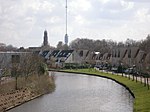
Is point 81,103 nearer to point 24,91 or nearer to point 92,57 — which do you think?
point 24,91

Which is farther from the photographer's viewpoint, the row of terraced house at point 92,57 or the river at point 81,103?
the row of terraced house at point 92,57

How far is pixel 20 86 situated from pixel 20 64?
6526 mm

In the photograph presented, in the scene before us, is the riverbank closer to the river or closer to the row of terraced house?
the river

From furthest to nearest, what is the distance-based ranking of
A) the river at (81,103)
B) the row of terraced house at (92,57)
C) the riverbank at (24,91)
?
the row of terraced house at (92,57) < the riverbank at (24,91) < the river at (81,103)

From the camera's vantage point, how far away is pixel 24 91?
127 ft

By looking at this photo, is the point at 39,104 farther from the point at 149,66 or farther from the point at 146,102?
the point at 149,66

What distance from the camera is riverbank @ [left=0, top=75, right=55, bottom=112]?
32.8m

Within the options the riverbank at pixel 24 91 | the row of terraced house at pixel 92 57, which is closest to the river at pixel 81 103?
the riverbank at pixel 24 91

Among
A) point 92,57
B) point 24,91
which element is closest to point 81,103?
point 24,91

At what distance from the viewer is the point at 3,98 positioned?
107 feet

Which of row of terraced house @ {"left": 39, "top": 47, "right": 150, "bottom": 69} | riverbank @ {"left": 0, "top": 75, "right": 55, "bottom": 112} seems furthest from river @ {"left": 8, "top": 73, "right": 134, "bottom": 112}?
row of terraced house @ {"left": 39, "top": 47, "right": 150, "bottom": 69}

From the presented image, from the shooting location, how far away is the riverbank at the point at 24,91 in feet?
108

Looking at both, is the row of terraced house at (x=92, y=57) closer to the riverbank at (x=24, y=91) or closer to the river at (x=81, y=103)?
the riverbank at (x=24, y=91)

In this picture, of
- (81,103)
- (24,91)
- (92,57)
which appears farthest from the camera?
(92,57)
